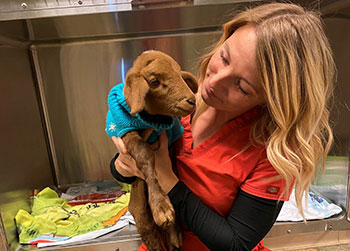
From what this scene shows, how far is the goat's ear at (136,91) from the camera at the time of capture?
532 mm

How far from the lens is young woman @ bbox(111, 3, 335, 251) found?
2.03 feet

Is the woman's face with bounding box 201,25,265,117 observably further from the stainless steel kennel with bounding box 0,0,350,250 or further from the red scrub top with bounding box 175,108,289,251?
the stainless steel kennel with bounding box 0,0,350,250

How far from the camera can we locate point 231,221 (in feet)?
2.33

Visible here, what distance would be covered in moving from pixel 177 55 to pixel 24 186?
4.05ft

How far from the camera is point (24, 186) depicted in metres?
1.46

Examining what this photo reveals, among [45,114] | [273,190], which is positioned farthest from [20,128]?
[273,190]

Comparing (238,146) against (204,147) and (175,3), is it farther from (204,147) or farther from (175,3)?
(175,3)

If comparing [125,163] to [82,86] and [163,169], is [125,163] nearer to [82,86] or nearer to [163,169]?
[163,169]

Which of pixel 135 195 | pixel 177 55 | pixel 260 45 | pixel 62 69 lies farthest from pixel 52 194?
pixel 260 45

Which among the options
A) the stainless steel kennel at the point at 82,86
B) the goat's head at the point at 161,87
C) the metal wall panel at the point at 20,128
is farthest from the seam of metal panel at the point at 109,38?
the goat's head at the point at 161,87

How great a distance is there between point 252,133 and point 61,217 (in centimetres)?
114

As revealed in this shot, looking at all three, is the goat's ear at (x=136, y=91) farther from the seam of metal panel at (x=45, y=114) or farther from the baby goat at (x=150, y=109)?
the seam of metal panel at (x=45, y=114)

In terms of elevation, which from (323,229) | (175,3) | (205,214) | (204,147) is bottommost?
(323,229)

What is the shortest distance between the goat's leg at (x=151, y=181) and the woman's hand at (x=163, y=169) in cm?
8
